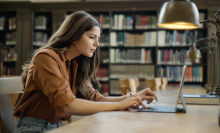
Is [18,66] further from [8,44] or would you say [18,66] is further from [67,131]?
[67,131]

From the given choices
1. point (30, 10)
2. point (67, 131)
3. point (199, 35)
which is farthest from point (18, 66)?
point (67, 131)

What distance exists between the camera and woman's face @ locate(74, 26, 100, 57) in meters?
1.32

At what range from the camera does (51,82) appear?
1055mm

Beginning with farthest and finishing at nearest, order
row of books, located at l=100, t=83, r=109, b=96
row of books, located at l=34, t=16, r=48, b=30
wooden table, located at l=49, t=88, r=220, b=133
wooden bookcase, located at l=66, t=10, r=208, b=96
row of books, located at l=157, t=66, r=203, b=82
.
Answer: row of books, located at l=34, t=16, r=48, b=30
row of books, located at l=100, t=83, r=109, b=96
wooden bookcase, located at l=66, t=10, r=208, b=96
row of books, located at l=157, t=66, r=203, b=82
wooden table, located at l=49, t=88, r=220, b=133

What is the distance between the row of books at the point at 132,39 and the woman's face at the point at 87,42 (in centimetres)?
347

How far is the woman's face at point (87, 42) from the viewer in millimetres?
1315

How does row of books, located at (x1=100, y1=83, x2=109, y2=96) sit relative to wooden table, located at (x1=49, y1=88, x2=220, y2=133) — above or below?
below

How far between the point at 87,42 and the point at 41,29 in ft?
13.4

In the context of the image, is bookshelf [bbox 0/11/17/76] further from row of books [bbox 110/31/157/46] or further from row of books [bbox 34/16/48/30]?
row of books [bbox 110/31/157/46]

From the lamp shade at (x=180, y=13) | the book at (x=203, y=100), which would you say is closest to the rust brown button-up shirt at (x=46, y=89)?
the lamp shade at (x=180, y=13)

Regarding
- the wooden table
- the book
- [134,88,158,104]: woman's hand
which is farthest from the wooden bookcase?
the wooden table

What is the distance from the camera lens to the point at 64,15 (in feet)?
16.3

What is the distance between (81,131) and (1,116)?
67 centimetres

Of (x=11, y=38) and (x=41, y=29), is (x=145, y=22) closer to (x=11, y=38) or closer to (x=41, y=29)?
(x=41, y=29)
